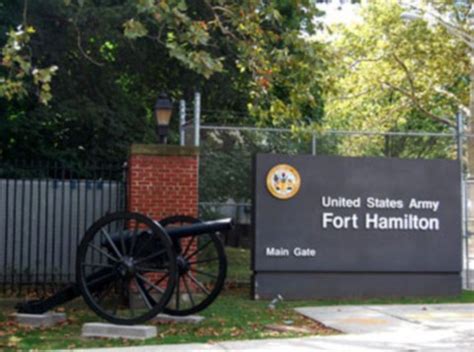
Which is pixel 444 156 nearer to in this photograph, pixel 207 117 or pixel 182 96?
pixel 207 117

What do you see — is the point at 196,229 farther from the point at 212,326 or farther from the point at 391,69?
the point at 391,69

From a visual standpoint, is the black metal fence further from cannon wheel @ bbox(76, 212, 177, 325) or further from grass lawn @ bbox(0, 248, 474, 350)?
cannon wheel @ bbox(76, 212, 177, 325)

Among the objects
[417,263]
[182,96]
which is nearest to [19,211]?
[182,96]

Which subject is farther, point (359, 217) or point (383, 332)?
point (359, 217)

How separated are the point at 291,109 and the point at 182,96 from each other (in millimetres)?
8309

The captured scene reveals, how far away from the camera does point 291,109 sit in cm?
1261

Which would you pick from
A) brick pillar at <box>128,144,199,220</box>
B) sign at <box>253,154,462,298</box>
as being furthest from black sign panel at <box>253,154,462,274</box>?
brick pillar at <box>128,144,199,220</box>

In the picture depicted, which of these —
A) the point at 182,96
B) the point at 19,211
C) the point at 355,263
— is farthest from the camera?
the point at 182,96

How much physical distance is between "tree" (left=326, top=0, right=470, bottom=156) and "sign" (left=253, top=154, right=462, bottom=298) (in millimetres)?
18338

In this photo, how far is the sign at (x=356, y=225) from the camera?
13.9 m

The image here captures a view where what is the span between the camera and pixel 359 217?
1428 cm

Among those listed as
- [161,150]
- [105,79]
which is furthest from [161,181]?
[105,79]

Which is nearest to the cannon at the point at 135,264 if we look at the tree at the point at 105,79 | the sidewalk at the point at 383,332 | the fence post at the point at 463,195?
the sidewalk at the point at 383,332

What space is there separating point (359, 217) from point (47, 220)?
550cm
